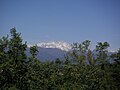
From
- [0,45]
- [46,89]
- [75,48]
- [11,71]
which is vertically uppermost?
[75,48]

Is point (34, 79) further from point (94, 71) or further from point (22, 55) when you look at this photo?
point (94, 71)

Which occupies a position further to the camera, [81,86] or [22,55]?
[81,86]

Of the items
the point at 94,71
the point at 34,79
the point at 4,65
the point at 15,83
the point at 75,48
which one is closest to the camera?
the point at 4,65

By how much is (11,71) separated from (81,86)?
14679 mm

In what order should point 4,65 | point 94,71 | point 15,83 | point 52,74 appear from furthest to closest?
point 94,71 → point 52,74 → point 15,83 → point 4,65

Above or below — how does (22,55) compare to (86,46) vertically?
below

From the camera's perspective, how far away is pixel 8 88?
1606 inches

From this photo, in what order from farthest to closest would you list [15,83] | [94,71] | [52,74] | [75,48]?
[75,48] → [94,71] → [52,74] → [15,83]

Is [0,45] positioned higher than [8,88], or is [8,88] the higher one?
[0,45]

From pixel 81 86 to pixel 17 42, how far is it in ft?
50.0

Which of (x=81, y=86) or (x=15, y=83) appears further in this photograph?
(x=81, y=86)

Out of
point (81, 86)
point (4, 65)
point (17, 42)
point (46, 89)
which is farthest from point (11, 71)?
point (81, 86)

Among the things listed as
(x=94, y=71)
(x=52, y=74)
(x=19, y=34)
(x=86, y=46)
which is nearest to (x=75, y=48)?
(x=86, y=46)

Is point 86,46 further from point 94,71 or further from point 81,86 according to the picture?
point 81,86
